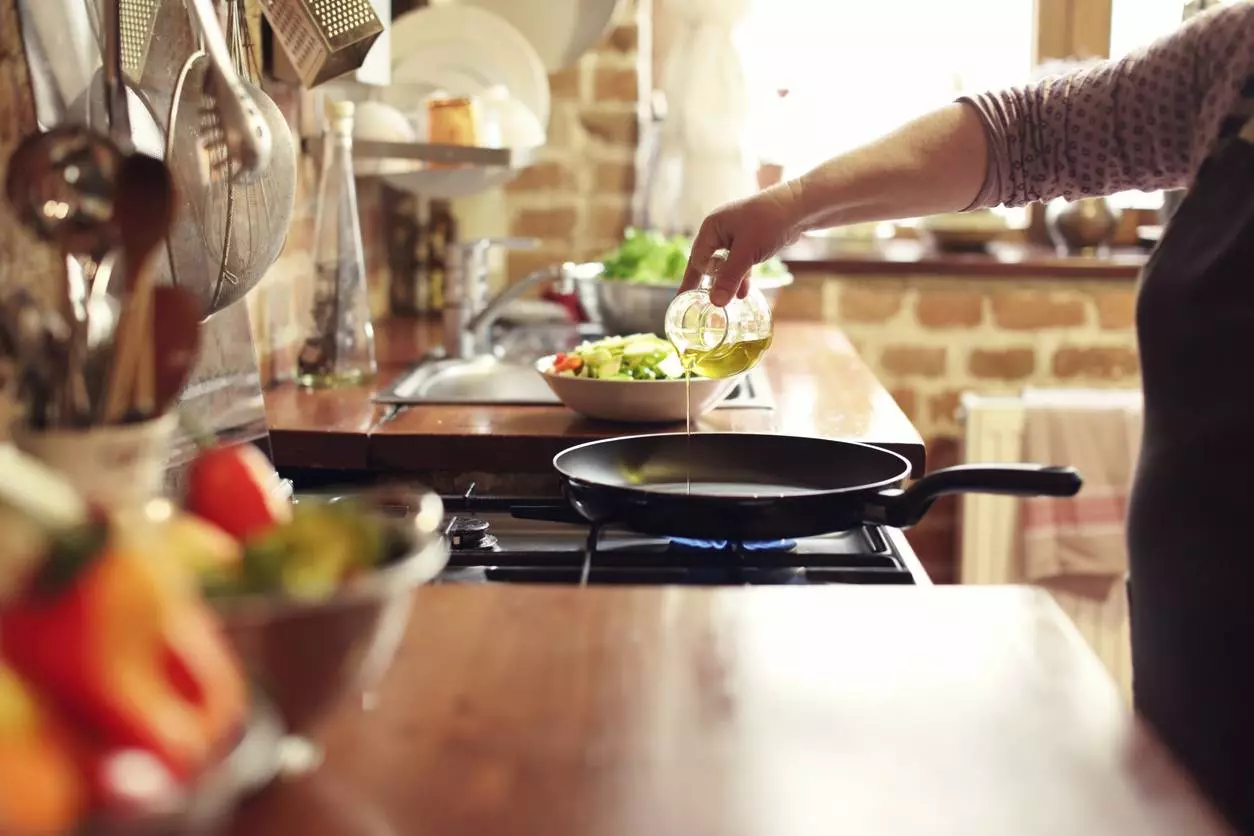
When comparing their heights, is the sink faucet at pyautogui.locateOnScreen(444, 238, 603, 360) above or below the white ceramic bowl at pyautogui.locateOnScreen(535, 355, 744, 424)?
above

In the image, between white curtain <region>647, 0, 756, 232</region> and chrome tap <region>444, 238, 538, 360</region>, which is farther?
white curtain <region>647, 0, 756, 232</region>

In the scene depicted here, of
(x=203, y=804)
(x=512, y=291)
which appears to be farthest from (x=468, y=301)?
(x=203, y=804)

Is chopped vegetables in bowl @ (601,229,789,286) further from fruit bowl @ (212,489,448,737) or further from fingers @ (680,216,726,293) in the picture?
fruit bowl @ (212,489,448,737)

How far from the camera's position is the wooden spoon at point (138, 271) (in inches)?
25.7

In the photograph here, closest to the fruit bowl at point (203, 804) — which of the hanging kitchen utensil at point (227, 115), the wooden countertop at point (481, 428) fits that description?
the hanging kitchen utensil at point (227, 115)

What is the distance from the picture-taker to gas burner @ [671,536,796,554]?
1.14 m

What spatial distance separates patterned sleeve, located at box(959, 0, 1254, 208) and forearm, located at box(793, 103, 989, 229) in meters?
0.02

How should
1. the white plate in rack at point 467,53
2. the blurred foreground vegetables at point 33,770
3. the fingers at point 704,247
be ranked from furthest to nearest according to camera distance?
the white plate in rack at point 467,53 → the fingers at point 704,247 → the blurred foreground vegetables at point 33,770

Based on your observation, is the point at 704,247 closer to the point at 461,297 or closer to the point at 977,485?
the point at 977,485

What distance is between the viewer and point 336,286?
193cm

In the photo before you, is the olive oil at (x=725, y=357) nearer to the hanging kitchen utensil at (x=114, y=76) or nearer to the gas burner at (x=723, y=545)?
the gas burner at (x=723, y=545)

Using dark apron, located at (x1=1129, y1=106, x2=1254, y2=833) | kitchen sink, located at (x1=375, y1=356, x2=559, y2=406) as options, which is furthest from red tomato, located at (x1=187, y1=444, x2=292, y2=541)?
kitchen sink, located at (x1=375, y1=356, x2=559, y2=406)

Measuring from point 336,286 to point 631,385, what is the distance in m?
0.51

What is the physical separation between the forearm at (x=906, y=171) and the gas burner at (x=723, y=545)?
1.34 feet
